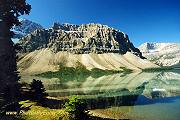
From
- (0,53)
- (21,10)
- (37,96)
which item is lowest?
(37,96)

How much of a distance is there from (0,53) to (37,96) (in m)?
16.4

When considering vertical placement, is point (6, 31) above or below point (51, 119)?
above

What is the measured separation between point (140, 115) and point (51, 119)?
70.0ft

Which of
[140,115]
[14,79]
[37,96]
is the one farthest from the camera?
[37,96]

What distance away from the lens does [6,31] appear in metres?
49.8

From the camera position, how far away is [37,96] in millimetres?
59438

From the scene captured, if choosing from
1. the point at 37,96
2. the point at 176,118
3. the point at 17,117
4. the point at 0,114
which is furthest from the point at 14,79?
the point at 176,118

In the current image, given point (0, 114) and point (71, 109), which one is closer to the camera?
point (0, 114)

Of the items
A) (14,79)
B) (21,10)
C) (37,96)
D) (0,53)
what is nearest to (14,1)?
(21,10)

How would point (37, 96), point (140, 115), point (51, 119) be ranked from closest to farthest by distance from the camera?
point (51, 119) → point (140, 115) → point (37, 96)

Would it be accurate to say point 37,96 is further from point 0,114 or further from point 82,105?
point 0,114

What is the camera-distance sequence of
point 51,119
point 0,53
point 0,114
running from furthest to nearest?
point 0,53 → point 51,119 → point 0,114

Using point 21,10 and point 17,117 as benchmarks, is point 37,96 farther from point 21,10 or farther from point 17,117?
point 17,117

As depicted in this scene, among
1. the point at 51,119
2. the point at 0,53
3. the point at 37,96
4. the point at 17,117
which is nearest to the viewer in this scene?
the point at 17,117
